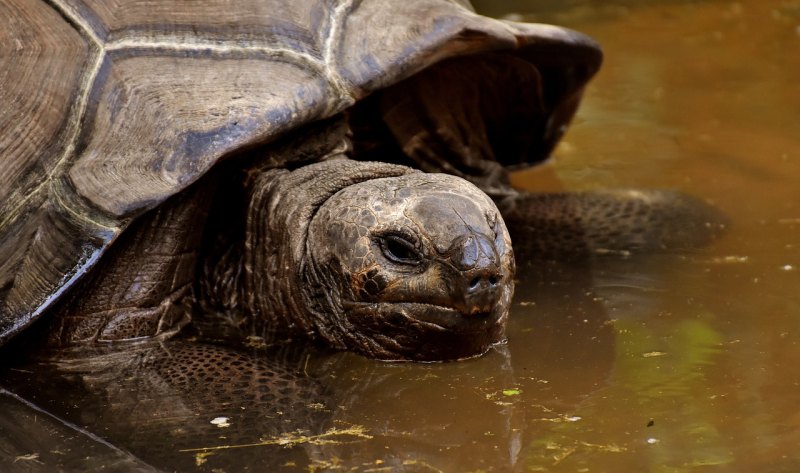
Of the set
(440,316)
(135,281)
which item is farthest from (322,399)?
(135,281)

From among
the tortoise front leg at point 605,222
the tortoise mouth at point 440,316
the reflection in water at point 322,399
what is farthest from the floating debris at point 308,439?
the tortoise front leg at point 605,222

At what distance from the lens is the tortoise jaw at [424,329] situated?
129 inches

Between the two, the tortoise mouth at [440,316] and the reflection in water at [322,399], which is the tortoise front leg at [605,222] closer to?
the reflection in water at [322,399]

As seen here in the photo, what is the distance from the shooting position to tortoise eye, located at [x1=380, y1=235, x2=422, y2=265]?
329 cm

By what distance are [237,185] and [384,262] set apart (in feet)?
2.65

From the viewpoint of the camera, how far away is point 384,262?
334cm

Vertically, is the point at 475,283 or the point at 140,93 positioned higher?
the point at 140,93

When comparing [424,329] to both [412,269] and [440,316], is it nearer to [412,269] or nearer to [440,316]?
[440,316]

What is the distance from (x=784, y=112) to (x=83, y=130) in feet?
13.7

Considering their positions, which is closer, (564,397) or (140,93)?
(564,397)

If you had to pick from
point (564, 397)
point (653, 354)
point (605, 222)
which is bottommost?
point (605, 222)

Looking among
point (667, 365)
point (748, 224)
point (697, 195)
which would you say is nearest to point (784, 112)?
point (697, 195)

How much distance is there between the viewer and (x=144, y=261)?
144 inches

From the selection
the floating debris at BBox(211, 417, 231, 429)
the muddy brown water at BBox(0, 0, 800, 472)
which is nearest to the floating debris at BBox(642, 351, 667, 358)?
the muddy brown water at BBox(0, 0, 800, 472)
